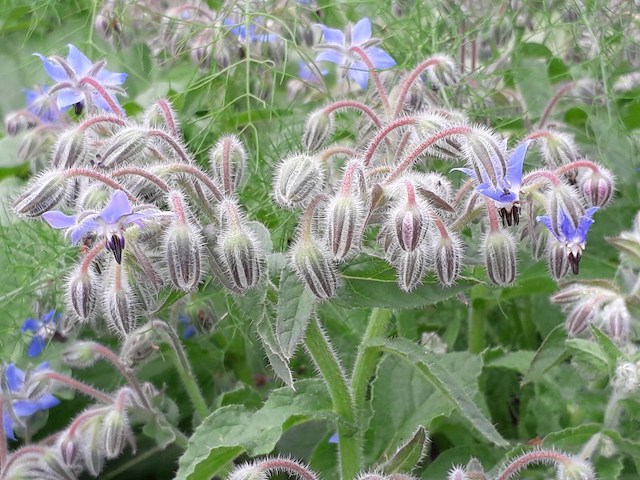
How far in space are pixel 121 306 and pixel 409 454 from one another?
0.39 meters

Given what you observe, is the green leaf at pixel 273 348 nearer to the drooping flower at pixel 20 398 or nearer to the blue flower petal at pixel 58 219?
the blue flower petal at pixel 58 219

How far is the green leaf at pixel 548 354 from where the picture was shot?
131 centimetres

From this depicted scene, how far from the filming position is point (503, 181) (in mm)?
977

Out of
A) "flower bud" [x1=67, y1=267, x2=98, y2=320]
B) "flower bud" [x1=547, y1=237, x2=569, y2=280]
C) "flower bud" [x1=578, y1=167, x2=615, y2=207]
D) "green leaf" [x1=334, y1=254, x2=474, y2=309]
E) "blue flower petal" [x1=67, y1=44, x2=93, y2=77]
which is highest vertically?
"blue flower petal" [x1=67, y1=44, x2=93, y2=77]

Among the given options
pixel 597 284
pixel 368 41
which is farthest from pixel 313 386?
pixel 368 41

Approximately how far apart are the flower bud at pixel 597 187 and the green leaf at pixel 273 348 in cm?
45

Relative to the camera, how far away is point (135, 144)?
1.03 meters

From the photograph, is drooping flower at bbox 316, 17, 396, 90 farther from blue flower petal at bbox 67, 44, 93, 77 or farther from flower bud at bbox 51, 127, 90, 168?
flower bud at bbox 51, 127, 90, 168

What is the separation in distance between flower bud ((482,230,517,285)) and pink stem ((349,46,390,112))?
0.27 meters

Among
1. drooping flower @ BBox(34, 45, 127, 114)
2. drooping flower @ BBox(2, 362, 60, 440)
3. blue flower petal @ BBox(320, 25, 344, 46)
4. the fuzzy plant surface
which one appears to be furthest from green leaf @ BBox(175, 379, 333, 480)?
blue flower petal @ BBox(320, 25, 344, 46)

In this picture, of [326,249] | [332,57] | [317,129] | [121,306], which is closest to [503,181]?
[326,249]

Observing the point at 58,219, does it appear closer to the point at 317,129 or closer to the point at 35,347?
the point at 317,129

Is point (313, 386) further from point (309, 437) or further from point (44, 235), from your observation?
point (44, 235)

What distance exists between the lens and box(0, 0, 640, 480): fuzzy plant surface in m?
1.00
